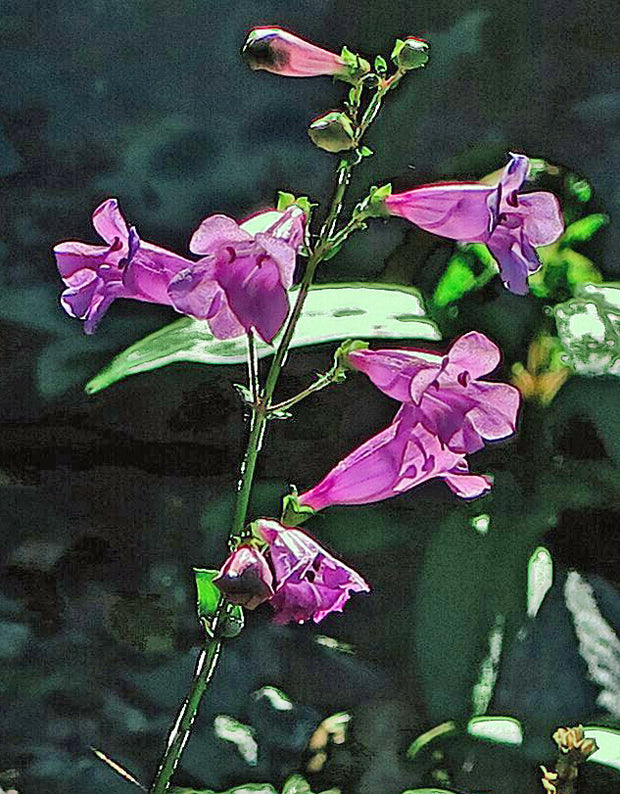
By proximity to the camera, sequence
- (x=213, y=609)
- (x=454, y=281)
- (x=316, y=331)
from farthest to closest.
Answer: (x=454, y=281) < (x=316, y=331) < (x=213, y=609)

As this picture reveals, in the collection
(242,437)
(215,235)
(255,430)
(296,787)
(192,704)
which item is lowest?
(296,787)

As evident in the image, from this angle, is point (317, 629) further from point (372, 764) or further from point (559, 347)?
point (559, 347)

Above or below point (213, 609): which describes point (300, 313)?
above

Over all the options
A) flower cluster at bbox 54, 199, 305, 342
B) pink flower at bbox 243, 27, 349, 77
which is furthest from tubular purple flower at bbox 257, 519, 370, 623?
pink flower at bbox 243, 27, 349, 77

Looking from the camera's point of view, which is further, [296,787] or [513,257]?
[296,787]

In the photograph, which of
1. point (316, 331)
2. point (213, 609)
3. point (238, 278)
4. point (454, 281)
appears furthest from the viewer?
point (454, 281)

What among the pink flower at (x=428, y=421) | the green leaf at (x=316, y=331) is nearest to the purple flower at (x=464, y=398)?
the pink flower at (x=428, y=421)

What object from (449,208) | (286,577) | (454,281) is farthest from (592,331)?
(286,577)

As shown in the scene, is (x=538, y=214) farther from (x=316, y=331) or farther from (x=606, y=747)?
(x=606, y=747)
